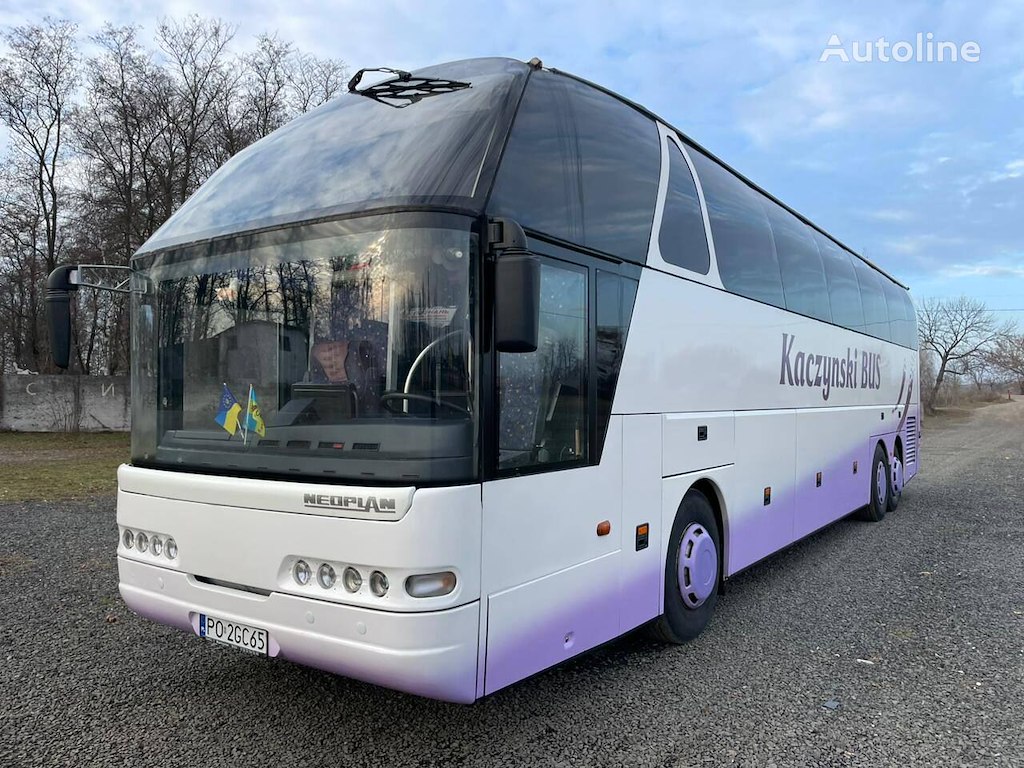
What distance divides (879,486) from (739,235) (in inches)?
224

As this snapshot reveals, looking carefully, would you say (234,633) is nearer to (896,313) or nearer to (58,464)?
(896,313)

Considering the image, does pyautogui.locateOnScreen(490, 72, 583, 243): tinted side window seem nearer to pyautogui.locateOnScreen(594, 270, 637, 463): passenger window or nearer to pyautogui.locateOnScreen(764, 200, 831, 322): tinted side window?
pyautogui.locateOnScreen(594, 270, 637, 463): passenger window

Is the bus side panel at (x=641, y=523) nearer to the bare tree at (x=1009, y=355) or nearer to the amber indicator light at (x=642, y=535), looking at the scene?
the amber indicator light at (x=642, y=535)

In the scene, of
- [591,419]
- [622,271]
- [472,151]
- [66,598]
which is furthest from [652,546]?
[66,598]

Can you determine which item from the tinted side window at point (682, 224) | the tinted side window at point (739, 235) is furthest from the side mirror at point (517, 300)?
the tinted side window at point (739, 235)

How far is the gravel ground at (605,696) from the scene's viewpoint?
11.5 feet

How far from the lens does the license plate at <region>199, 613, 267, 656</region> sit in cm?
338

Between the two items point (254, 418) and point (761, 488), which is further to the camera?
point (761, 488)

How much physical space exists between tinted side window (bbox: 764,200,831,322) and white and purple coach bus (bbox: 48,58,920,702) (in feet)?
6.91

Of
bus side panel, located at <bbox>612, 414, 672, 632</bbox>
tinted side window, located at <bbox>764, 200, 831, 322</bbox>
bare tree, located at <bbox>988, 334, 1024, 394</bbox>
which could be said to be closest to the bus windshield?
bus side panel, located at <bbox>612, 414, 672, 632</bbox>

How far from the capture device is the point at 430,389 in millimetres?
3119

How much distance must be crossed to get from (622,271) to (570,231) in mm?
565

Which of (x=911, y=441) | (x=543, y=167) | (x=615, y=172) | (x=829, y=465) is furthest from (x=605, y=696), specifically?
(x=911, y=441)

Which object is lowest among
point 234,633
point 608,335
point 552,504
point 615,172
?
point 234,633
